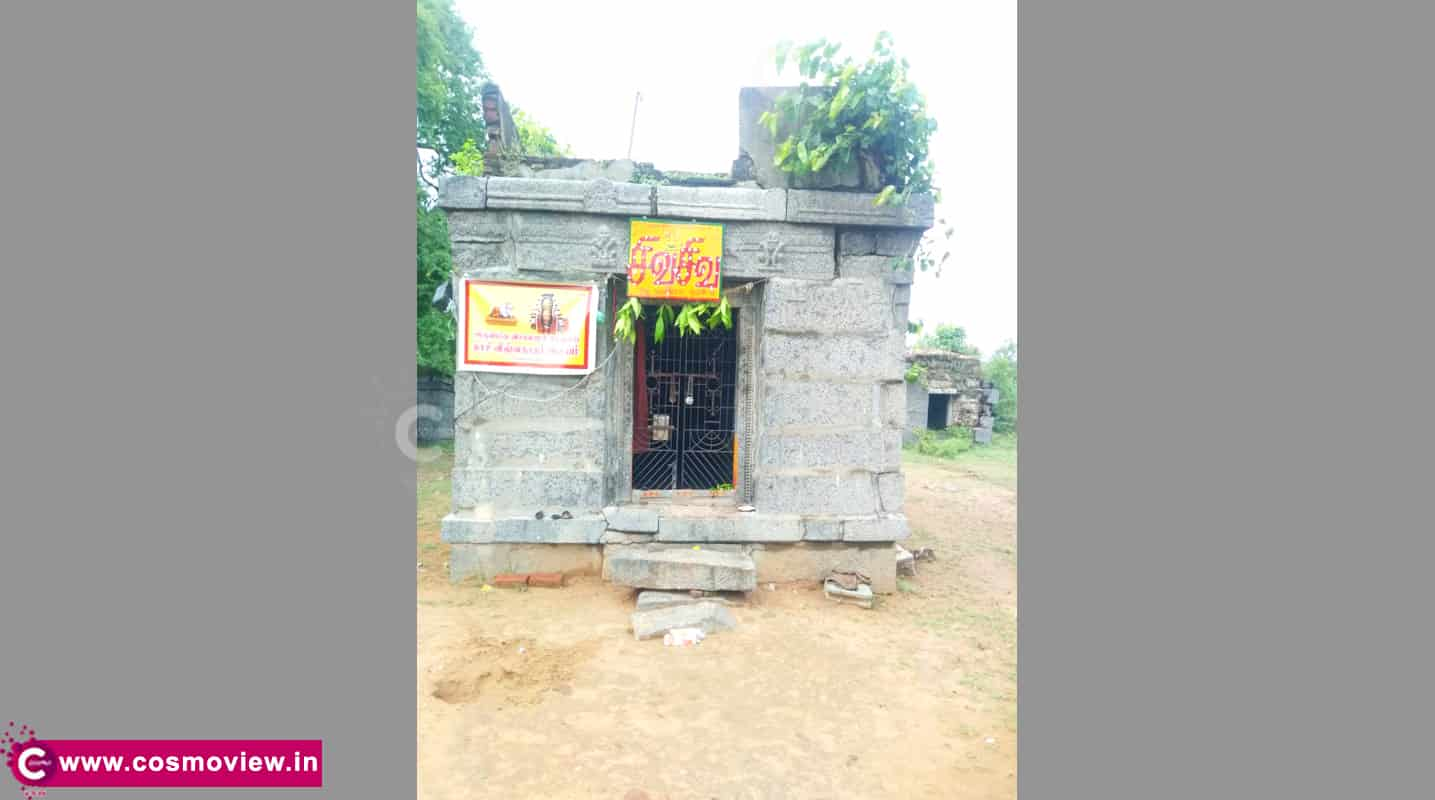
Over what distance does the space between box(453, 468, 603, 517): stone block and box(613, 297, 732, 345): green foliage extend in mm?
1309

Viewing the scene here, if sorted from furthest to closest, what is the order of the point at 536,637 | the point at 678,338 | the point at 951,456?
the point at 951,456 < the point at 678,338 < the point at 536,637

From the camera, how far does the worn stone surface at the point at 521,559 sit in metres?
5.79

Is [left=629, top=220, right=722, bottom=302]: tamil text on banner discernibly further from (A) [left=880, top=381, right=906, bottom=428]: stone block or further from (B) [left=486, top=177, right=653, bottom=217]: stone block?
(A) [left=880, top=381, right=906, bottom=428]: stone block

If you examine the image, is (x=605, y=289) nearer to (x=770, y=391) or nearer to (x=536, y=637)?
(x=770, y=391)

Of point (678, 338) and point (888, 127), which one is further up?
point (888, 127)

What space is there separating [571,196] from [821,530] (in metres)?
3.65

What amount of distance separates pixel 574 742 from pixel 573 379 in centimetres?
321

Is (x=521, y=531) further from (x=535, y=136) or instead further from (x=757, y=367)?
(x=535, y=136)

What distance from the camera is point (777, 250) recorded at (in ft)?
19.3

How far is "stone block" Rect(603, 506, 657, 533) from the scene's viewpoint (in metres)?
5.79

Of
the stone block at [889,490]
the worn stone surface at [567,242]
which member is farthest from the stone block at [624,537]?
the worn stone surface at [567,242]

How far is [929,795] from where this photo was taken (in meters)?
3.03

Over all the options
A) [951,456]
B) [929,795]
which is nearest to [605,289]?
[929,795]

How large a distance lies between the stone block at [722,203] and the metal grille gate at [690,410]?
3.57ft
